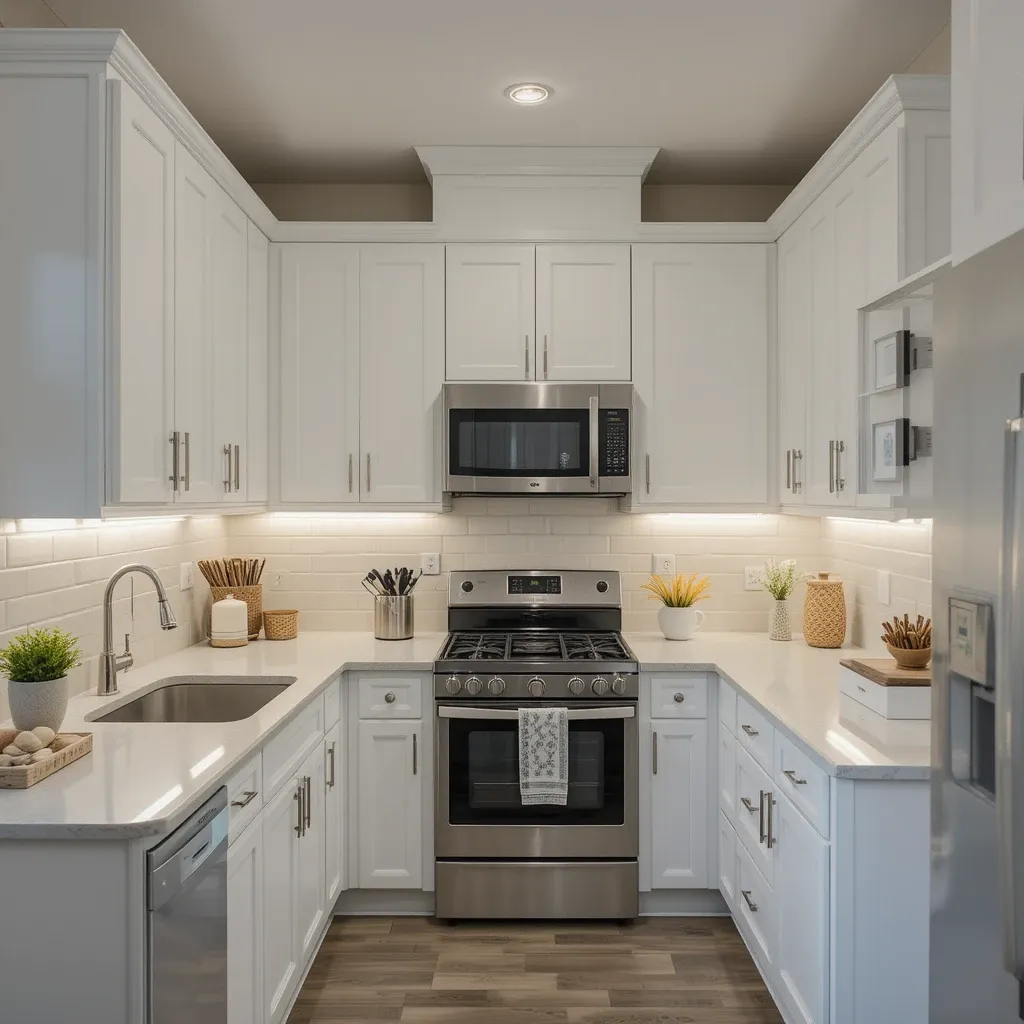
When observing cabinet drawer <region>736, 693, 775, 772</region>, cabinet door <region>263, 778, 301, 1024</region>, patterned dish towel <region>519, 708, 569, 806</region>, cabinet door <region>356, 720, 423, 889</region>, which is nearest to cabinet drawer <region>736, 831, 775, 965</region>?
cabinet drawer <region>736, 693, 775, 772</region>

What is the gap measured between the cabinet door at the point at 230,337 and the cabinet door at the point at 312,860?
92cm

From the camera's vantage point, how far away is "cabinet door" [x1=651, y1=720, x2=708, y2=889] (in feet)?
10.2

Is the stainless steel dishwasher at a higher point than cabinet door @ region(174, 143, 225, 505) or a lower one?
lower

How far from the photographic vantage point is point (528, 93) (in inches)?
Result: 113

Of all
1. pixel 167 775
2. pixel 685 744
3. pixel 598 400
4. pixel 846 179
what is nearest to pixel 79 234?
pixel 167 775

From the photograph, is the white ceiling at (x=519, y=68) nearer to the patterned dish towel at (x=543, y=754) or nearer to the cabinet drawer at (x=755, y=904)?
the patterned dish towel at (x=543, y=754)

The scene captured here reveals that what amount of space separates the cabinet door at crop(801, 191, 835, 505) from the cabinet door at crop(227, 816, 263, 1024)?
1994 mm

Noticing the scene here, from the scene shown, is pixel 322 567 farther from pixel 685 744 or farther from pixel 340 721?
pixel 685 744

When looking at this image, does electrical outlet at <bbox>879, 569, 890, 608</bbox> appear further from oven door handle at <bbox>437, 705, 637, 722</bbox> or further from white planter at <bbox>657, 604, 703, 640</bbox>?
oven door handle at <bbox>437, 705, 637, 722</bbox>

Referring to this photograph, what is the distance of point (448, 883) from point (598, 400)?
1830 millimetres

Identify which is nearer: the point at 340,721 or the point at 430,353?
the point at 340,721

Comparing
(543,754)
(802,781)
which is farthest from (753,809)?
(543,754)

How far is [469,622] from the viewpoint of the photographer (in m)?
3.63

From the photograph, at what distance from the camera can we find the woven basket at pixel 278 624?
350 centimetres
